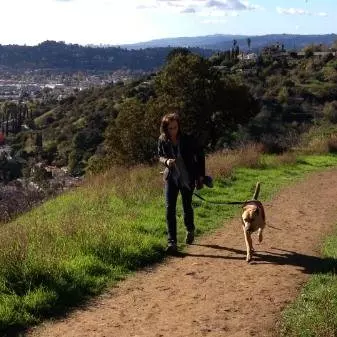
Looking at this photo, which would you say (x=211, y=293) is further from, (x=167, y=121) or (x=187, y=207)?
(x=167, y=121)

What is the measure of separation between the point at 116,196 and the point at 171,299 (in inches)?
193

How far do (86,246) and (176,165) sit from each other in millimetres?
1466

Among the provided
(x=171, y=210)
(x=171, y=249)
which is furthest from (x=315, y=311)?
(x=171, y=210)

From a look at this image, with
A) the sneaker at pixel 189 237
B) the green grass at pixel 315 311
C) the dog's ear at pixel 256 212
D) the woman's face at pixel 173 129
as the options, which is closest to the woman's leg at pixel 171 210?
the sneaker at pixel 189 237

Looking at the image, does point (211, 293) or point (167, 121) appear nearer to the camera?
point (211, 293)

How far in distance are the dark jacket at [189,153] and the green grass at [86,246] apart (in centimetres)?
101

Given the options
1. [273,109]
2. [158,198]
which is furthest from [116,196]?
[273,109]

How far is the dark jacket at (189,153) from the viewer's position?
6973 millimetres

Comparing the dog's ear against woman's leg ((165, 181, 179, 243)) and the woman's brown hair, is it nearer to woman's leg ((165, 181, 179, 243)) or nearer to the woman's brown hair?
woman's leg ((165, 181, 179, 243))

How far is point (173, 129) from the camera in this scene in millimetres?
6855

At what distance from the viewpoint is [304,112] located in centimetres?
3794

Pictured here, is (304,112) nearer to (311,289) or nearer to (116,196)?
(116,196)

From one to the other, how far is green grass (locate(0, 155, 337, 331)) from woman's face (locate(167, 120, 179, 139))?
4.45ft

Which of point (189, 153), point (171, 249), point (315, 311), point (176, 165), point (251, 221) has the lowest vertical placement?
point (171, 249)
